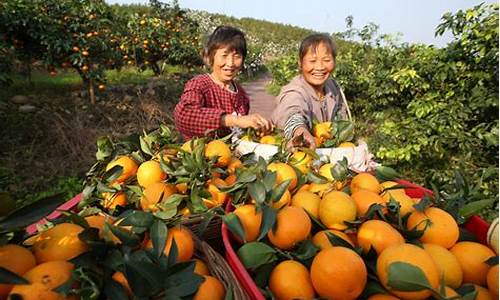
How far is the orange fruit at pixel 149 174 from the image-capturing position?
1087 mm

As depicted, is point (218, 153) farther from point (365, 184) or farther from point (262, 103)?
point (262, 103)

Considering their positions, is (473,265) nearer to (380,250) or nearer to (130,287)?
(380,250)

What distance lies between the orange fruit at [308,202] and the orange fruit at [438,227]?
0.75ft

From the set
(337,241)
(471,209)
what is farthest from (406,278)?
(471,209)

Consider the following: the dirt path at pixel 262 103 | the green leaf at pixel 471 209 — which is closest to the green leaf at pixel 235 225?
the green leaf at pixel 471 209

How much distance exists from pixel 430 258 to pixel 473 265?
14 cm

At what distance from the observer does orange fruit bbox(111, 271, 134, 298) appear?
67 centimetres

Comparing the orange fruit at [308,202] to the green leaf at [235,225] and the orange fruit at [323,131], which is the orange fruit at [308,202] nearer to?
the green leaf at [235,225]

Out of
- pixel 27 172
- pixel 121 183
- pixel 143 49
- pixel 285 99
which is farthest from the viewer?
pixel 143 49

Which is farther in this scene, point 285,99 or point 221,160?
point 285,99

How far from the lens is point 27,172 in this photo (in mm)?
3844

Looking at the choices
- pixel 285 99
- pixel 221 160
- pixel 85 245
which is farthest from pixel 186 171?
pixel 285 99

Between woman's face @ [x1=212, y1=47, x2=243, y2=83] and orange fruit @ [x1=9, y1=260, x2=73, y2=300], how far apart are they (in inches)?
59.4

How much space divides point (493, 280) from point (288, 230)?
411 mm
